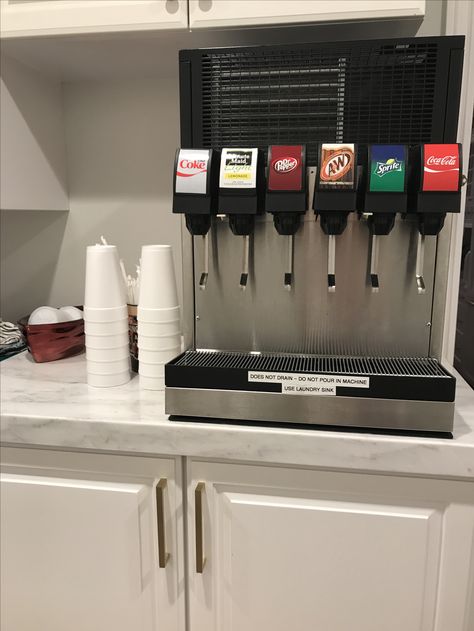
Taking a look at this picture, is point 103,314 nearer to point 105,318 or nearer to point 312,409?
point 105,318

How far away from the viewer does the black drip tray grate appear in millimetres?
771

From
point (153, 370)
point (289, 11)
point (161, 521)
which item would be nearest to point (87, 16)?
point (289, 11)

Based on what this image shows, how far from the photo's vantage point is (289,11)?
0.94 meters

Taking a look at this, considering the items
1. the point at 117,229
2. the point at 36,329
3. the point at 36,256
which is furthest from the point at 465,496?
the point at 36,256

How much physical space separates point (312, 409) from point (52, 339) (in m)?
0.69

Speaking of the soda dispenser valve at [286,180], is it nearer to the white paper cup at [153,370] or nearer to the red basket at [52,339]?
the white paper cup at [153,370]

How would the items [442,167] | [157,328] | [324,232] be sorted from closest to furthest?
1. [442,167]
2. [324,232]
3. [157,328]

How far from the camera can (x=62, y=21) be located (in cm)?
101

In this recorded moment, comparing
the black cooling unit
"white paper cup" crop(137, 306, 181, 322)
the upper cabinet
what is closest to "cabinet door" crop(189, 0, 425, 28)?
the upper cabinet

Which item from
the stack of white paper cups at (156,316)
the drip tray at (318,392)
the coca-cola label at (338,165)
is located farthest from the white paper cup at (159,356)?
the coca-cola label at (338,165)

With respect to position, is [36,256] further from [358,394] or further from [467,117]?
[467,117]

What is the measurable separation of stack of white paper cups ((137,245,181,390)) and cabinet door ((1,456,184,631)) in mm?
196

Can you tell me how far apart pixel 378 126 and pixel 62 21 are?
0.68m

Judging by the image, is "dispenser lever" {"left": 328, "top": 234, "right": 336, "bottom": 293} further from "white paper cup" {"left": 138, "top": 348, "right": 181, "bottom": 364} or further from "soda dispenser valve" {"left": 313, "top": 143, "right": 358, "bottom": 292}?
"white paper cup" {"left": 138, "top": 348, "right": 181, "bottom": 364}
